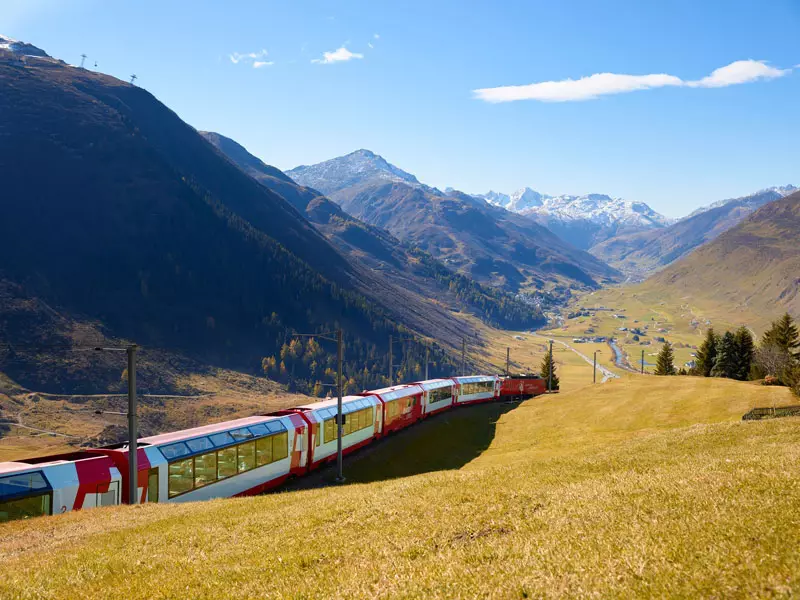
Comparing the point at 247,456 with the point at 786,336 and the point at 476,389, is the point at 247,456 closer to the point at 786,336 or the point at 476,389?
the point at 476,389

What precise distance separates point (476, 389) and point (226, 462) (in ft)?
177

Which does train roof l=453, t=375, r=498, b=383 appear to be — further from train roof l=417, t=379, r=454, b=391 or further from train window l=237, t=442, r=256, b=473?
train window l=237, t=442, r=256, b=473

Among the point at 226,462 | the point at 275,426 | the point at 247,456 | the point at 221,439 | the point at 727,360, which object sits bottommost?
the point at 727,360

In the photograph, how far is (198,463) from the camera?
31.8m

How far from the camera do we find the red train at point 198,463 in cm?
2544

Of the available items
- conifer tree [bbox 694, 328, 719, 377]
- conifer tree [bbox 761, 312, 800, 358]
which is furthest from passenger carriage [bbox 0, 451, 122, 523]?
conifer tree [bbox 694, 328, 719, 377]

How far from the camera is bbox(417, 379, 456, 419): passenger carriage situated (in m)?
68.6

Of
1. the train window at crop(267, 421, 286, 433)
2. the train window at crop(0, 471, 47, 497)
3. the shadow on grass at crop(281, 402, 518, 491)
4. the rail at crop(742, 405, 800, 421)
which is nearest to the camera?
the train window at crop(0, 471, 47, 497)

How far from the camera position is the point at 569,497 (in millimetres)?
16922

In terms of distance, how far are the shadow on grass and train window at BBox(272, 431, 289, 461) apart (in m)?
2.25

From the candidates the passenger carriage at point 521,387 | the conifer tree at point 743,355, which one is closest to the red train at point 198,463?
the passenger carriage at point 521,387

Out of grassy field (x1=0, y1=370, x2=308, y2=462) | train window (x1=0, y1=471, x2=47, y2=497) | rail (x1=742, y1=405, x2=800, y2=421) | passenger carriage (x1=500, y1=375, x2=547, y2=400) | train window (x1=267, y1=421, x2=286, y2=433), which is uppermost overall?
rail (x1=742, y1=405, x2=800, y2=421)

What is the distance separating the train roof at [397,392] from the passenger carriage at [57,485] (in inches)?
1234

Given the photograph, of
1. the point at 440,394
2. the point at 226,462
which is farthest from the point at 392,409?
the point at 226,462
